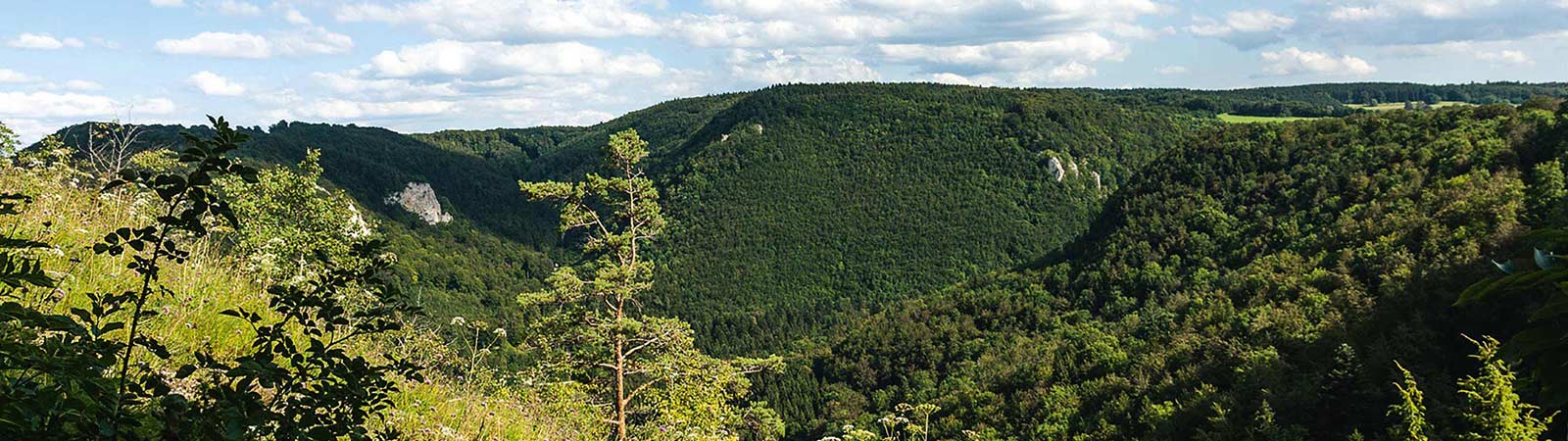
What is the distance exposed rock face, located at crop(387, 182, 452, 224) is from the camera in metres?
158

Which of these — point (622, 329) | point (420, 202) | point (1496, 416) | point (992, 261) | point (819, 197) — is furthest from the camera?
point (420, 202)

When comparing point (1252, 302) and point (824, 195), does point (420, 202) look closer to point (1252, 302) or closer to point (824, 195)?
point (824, 195)

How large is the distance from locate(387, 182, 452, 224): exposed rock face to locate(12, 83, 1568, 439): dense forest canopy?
0.65 meters

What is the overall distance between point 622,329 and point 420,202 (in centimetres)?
16506

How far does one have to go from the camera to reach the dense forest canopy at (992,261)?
12625mm

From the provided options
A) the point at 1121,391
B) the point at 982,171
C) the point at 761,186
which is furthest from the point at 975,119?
the point at 1121,391

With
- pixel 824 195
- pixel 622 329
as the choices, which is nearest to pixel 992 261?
pixel 824 195

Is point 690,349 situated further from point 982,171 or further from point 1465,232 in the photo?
point 982,171

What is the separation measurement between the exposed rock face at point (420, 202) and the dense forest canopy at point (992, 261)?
65 cm

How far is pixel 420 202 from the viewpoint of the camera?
6407 inches

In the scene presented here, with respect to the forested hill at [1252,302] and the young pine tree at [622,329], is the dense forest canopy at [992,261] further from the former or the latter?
the forested hill at [1252,302]

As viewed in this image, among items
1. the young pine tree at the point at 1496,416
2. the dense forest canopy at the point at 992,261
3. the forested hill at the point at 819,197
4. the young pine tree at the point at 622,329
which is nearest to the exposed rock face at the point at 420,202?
the dense forest canopy at the point at 992,261

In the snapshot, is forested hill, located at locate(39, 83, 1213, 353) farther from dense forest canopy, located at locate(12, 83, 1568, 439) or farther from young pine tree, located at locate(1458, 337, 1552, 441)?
young pine tree, located at locate(1458, 337, 1552, 441)

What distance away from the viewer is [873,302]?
458ft
